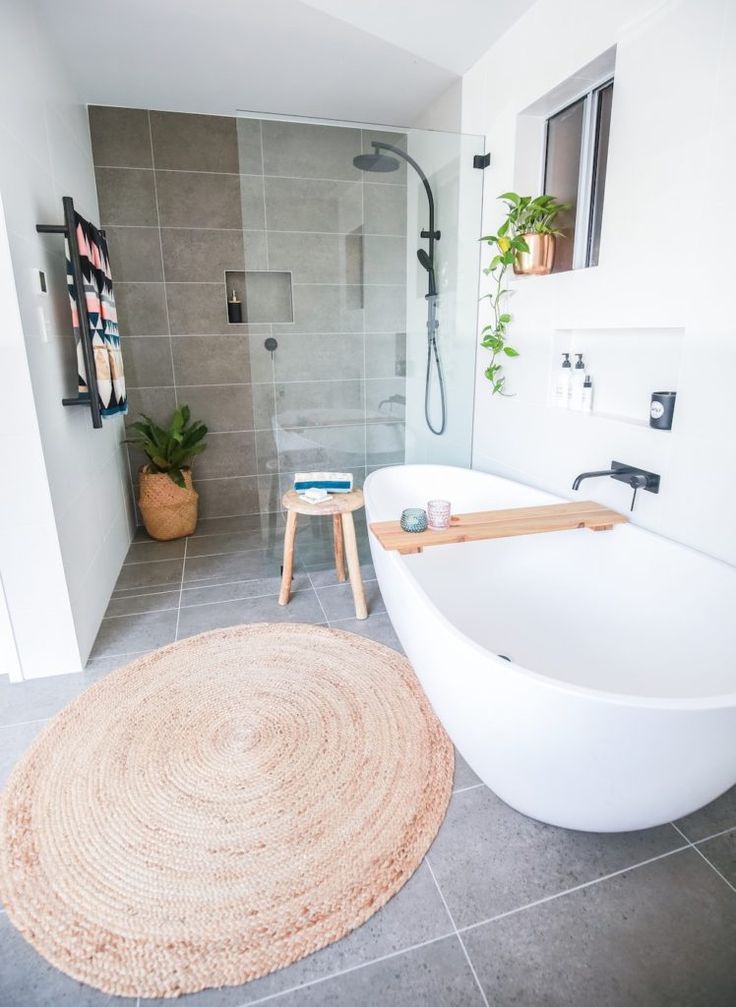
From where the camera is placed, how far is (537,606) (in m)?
2.24

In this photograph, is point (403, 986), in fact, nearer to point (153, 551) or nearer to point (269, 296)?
point (269, 296)

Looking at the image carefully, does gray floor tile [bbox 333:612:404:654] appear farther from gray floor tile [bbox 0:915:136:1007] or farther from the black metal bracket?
gray floor tile [bbox 0:915:136:1007]

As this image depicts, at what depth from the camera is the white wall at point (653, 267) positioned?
1643mm

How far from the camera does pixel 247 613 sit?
272cm

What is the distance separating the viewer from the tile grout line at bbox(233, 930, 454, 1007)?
1.16m

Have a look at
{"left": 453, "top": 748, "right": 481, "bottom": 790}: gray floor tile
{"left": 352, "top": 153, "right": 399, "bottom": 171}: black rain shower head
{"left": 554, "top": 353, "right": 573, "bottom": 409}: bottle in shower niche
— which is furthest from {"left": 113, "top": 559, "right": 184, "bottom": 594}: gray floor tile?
{"left": 352, "top": 153, "right": 399, "bottom": 171}: black rain shower head

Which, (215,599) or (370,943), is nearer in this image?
(370,943)

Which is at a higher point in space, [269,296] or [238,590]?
[269,296]

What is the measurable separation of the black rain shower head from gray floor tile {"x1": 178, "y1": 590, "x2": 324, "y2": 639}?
6.78ft

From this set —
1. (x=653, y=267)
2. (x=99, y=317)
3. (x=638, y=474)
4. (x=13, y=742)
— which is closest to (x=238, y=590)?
(x=13, y=742)

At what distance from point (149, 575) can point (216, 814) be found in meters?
1.80

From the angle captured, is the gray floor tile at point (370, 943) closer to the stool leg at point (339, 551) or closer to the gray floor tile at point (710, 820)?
the gray floor tile at point (710, 820)

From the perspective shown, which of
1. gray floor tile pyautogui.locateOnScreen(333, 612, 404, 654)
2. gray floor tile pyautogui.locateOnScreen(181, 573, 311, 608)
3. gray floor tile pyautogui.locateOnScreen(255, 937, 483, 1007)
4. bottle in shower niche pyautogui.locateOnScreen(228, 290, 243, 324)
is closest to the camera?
gray floor tile pyautogui.locateOnScreen(255, 937, 483, 1007)

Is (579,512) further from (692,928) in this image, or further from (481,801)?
(692,928)
